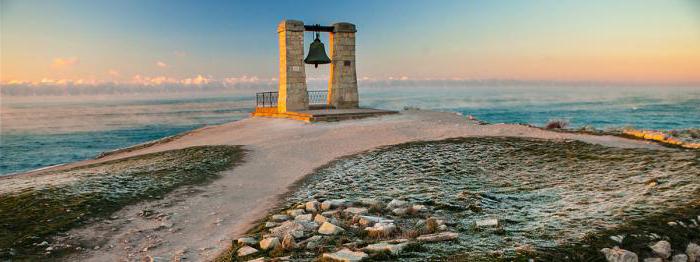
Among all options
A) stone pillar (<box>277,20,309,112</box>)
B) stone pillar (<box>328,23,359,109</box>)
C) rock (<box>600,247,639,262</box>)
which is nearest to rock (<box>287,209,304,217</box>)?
rock (<box>600,247,639,262</box>)

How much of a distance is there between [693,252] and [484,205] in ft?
12.3

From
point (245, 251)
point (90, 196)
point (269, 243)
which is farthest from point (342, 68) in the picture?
point (245, 251)

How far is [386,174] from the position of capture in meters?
14.0

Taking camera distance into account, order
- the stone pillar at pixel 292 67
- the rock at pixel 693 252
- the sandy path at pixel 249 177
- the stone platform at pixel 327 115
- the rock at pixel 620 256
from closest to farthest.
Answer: the rock at pixel 620 256 → the rock at pixel 693 252 → the sandy path at pixel 249 177 → the stone platform at pixel 327 115 → the stone pillar at pixel 292 67

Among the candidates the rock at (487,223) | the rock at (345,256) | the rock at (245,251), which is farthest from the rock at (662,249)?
the rock at (245,251)

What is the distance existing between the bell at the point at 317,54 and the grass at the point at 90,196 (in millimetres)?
11757

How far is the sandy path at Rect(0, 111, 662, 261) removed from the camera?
31.1 feet

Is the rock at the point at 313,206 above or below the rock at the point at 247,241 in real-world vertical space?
above

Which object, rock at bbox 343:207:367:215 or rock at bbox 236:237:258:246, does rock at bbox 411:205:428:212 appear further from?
rock at bbox 236:237:258:246

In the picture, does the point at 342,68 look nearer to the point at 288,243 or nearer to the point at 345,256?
the point at 288,243

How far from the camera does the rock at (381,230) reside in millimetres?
8273

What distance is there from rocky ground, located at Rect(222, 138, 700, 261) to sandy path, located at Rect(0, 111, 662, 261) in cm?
96

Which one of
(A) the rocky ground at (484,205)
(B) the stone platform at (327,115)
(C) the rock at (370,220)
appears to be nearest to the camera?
(A) the rocky ground at (484,205)

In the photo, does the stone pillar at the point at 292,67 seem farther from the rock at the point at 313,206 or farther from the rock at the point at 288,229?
the rock at the point at 288,229
